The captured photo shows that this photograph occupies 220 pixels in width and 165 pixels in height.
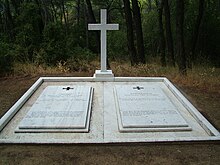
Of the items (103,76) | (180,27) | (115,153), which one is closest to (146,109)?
(115,153)

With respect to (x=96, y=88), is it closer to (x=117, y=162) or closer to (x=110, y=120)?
(x=110, y=120)

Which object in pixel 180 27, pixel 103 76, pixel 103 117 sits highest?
pixel 180 27

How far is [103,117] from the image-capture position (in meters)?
5.50

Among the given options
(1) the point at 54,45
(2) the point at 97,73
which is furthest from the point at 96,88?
(1) the point at 54,45

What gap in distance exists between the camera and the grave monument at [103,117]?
4871 mm

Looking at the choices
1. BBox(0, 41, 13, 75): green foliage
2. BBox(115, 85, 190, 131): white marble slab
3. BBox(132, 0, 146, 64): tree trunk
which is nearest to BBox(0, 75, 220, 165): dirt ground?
BBox(115, 85, 190, 131): white marble slab

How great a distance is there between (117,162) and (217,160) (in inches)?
55.2

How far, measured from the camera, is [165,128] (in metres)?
5.02

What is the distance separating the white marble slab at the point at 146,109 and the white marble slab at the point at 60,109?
65cm

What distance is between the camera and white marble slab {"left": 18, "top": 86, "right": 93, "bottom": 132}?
505 cm

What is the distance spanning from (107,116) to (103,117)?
77mm

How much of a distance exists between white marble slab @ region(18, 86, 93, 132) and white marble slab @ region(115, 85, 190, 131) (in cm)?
65

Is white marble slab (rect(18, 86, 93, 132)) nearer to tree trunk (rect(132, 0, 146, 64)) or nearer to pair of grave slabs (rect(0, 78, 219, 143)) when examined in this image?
pair of grave slabs (rect(0, 78, 219, 143))

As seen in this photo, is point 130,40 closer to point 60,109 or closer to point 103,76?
point 103,76
